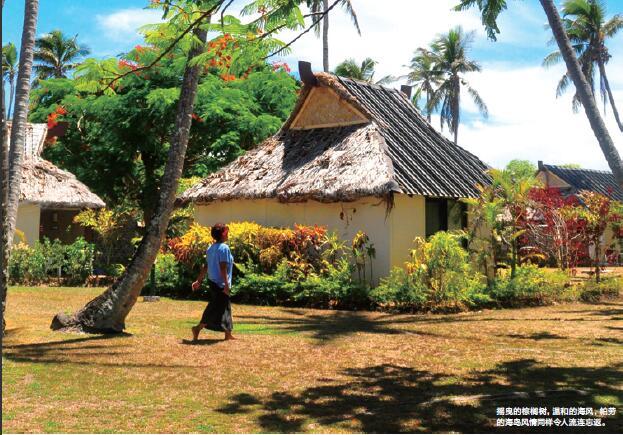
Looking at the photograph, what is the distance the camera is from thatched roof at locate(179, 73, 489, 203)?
1605cm

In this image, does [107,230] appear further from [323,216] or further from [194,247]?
[323,216]

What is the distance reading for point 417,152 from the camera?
17.7 metres

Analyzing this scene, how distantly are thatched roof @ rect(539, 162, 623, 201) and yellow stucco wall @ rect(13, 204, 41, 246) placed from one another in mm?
28806

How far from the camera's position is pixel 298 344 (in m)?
9.67

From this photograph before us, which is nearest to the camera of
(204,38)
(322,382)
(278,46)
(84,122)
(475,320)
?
(322,382)

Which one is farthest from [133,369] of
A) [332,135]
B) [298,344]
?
[332,135]

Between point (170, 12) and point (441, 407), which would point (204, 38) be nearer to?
point (170, 12)

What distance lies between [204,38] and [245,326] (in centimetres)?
471

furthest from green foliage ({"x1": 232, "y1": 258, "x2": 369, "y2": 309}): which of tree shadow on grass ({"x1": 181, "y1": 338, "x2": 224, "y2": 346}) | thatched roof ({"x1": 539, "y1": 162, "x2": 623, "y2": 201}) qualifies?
thatched roof ({"x1": 539, "y1": 162, "x2": 623, "y2": 201})

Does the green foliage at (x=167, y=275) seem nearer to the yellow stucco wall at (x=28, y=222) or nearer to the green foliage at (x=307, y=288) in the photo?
the green foliage at (x=307, y=288)

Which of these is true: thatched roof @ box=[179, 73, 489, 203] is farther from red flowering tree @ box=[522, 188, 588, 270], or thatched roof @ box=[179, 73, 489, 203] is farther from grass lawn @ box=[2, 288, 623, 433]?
grass lawn @ box=[2, 288, 623, 433]

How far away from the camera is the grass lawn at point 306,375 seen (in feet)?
18.4

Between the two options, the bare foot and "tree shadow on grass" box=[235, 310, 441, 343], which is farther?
"tree shadow on grass" box=[235, 310, 441, 343]

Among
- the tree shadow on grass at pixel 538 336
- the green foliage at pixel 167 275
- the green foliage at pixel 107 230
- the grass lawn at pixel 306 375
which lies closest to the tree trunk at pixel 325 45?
the green foliage at pixel 107 230
